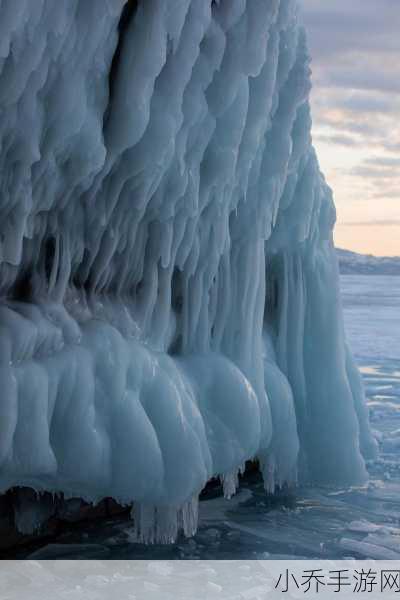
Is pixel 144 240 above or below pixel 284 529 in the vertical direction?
above

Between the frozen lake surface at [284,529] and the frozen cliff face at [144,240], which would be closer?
the frozen cliff face at [144,240]

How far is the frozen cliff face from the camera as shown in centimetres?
345

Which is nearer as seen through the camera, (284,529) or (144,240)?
(144,240)

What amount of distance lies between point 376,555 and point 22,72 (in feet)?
9.28

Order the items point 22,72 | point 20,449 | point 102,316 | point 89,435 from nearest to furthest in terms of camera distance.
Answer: point 22,72
point 20,449
point 89,435
point 102,316

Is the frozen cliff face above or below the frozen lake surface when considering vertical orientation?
above

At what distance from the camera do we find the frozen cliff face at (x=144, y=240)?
3453mm

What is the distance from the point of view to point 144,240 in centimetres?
435

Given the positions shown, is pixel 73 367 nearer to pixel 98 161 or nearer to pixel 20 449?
pixel 20 449

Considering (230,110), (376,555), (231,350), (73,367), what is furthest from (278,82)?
(376,555)

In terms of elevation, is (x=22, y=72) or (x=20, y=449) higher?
(x=22, y=72)

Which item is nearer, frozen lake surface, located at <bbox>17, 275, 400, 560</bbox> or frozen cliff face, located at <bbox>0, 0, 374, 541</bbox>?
frozen cliff face, located at <bbox>0, 0, 374, 541</bbox>

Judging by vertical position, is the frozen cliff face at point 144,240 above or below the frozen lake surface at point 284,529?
above

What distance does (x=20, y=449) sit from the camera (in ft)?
11.7
